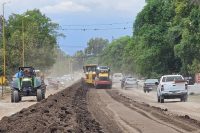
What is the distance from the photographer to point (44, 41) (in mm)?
114875

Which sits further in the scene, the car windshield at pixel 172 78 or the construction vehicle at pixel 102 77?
the construction vehicle at pixel 102 77

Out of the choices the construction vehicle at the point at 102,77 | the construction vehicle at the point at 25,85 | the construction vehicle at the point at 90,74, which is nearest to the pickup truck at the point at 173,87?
the construction vehicle at the point at 25,85

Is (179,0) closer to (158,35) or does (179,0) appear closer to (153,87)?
(153,87)

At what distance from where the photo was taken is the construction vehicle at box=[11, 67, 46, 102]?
46.5 metres

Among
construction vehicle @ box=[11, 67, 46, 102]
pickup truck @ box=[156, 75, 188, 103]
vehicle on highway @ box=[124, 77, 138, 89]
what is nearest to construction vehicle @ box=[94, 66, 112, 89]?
vehicle on highway @ box=[124, 77, 138, 89]

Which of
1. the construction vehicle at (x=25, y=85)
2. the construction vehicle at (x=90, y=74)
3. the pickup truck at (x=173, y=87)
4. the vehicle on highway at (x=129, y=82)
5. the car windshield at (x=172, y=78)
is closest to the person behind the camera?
the pickup truck at (x=173, y=87)

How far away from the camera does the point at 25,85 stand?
46.5 m

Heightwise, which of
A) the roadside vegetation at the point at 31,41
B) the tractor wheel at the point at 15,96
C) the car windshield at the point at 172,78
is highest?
the roadside vegetation at the point at 31,41

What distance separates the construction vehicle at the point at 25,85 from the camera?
46.5 metres

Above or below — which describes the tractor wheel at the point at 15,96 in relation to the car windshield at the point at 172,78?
below

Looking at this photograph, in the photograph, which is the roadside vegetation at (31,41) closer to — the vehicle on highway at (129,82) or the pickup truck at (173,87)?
the vehicle on highway at (129,82)

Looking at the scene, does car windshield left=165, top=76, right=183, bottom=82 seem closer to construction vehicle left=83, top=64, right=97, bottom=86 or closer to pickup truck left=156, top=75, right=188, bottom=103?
pickup truck left=156, top=75, right=188, bottom=103

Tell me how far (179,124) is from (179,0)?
36.1 metres

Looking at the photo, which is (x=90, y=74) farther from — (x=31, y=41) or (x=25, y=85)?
(x=25, y=85)
